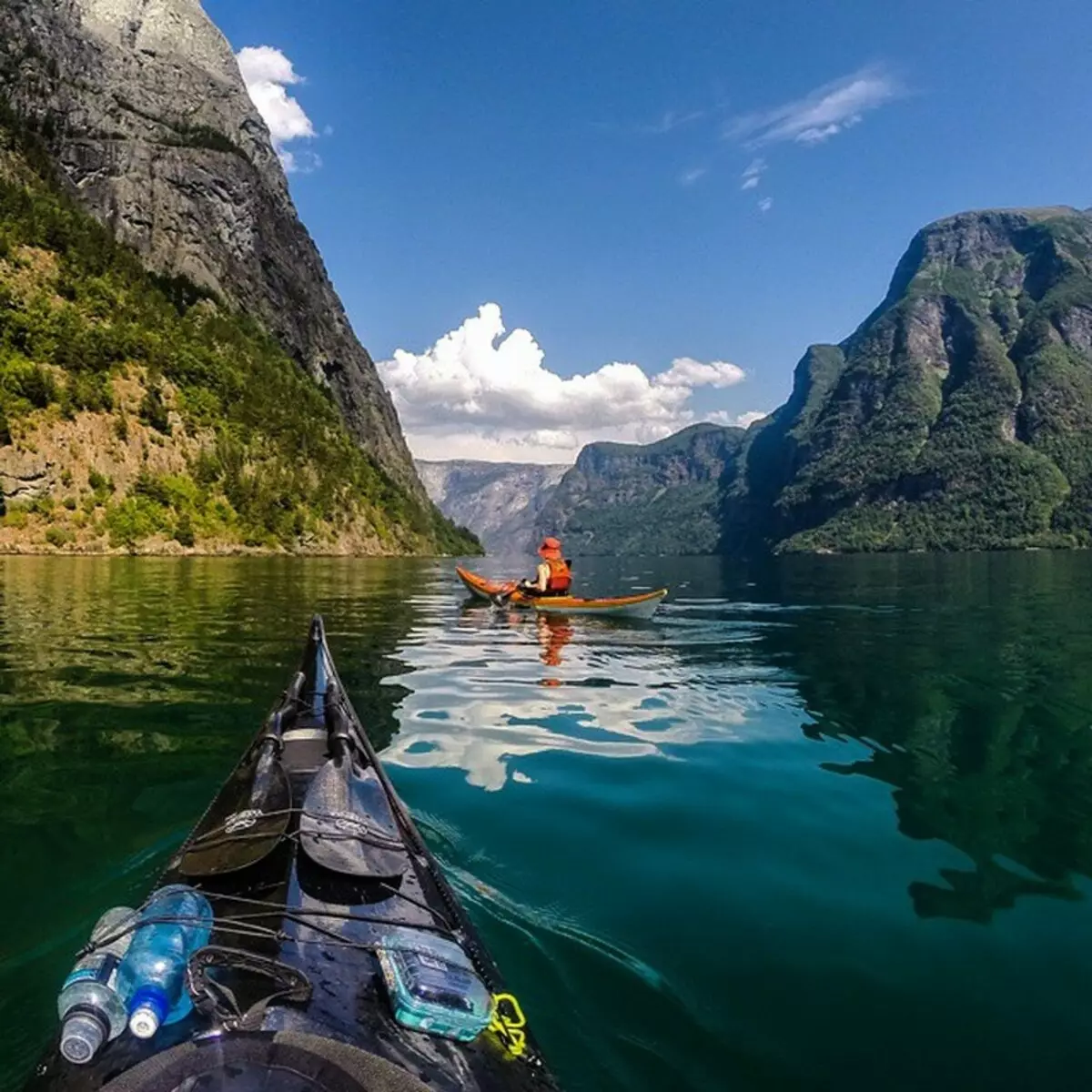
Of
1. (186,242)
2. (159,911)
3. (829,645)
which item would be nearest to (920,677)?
(829,645)

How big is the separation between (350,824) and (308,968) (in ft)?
4.56

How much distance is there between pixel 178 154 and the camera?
103 m

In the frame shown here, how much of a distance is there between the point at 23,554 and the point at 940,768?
59.7 meters

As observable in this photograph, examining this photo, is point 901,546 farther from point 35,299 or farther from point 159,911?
point 159,911

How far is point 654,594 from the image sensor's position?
23.0 meters

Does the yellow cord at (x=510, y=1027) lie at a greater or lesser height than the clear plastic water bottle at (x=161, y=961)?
lesser

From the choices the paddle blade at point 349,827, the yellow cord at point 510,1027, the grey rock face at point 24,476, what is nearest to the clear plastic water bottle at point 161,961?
the paddle blade at point 349,827

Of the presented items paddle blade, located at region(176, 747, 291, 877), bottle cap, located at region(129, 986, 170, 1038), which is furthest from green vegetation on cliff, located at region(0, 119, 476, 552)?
bottle cap, located at region(129, 986, 170, 1038)

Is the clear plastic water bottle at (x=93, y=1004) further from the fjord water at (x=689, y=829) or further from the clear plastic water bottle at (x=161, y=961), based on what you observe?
the fjord water at (x=689, y=829)

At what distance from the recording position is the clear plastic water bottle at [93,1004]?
2365mm

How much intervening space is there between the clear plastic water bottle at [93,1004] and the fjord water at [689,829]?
115cm

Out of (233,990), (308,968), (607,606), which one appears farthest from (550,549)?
(233,990)

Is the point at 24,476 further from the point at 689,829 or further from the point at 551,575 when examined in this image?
the point at 689,829

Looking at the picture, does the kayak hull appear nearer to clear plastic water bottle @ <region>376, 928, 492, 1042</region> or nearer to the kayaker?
the kayaker
